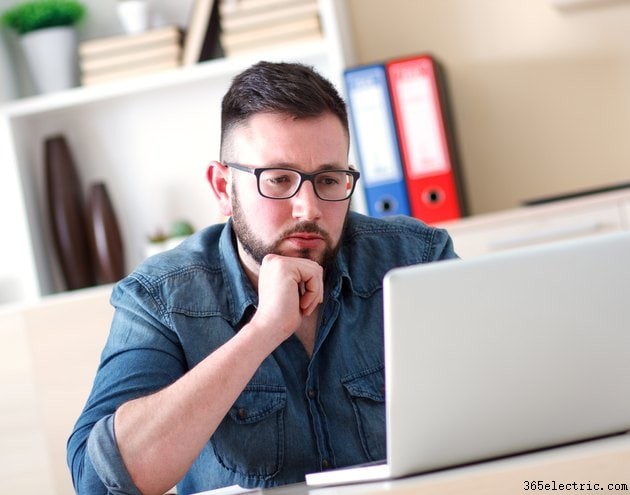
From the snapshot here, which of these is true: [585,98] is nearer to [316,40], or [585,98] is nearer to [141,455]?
[316,40]

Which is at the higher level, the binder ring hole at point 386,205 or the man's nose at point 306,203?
the man's nose at point 306,203

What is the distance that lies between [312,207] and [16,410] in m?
1.47

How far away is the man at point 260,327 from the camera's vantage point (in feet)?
4.36

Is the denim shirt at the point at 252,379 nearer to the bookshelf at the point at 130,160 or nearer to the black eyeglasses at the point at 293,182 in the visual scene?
the black eyeglasses at the point at 293,182

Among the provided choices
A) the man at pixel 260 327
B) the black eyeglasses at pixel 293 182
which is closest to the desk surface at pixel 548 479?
the man at pixel 260 327

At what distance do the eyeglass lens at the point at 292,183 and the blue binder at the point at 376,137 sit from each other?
3.50 feet

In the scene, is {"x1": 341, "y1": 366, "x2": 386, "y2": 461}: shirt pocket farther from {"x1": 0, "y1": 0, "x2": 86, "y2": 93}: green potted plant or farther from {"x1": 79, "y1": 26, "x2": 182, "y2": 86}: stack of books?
{"x1": 0, "y1": 0, "x2": 86, "y2": 93}: green potted plant

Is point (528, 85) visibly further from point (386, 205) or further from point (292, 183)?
point (292, 183)

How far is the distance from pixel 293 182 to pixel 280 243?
96 millimetres

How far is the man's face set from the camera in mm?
1562

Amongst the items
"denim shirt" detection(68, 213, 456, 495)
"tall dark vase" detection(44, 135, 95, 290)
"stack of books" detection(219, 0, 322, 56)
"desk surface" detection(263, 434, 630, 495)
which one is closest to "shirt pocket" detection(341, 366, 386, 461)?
"denim shirt" detection(68, 213, 456, 495)

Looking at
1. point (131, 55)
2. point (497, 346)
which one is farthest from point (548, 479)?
point (131, 55)

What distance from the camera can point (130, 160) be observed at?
3.05 m

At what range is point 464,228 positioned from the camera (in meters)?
2.54
